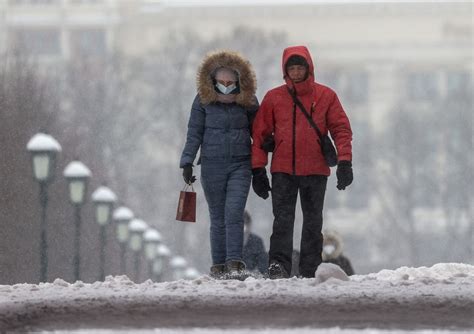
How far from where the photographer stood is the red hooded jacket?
46.9 ft

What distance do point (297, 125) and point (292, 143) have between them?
12cm

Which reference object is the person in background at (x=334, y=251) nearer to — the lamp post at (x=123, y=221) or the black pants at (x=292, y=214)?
the black pants at (x=292, y=214)

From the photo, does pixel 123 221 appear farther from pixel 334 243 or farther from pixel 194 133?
pixel 194 133

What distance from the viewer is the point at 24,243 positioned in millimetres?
33344

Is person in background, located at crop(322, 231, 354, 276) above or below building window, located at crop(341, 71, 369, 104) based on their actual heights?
below

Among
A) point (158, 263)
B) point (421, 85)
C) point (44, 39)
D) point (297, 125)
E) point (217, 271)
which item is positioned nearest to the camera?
point (297, 125)

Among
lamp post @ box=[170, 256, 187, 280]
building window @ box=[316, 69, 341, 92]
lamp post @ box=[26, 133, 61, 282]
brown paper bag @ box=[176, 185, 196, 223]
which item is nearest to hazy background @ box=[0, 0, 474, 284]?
building window @ box=[316, 69, 341, 92]

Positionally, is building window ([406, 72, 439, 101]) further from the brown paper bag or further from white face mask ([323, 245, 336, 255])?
the brown paper bag

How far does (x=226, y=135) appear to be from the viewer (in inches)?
567

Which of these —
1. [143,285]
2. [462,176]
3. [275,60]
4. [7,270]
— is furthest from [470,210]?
[143,285]

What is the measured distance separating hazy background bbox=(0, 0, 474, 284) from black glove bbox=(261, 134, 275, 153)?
17023mm

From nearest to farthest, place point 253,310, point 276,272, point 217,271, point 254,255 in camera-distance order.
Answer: point 253,310
point 276,272
point 217,271
point 254,255

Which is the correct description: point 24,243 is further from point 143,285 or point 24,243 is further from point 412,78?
point 412,78

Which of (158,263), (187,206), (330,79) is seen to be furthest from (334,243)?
(330,79)
